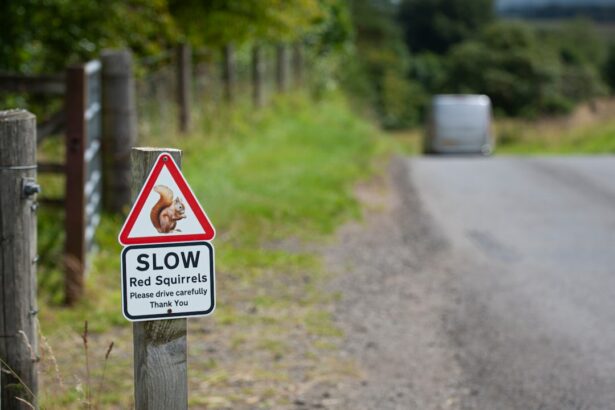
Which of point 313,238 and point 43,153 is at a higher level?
point 43,153

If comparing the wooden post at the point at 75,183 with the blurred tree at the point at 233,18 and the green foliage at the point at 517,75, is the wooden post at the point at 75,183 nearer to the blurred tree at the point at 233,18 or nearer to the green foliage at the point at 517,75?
the blurred tree at the point at 233,18

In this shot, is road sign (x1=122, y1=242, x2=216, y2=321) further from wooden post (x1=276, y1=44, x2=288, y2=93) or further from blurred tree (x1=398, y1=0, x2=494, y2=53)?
blurred tree (x1=398, y1=0, x2=494, y2=53)

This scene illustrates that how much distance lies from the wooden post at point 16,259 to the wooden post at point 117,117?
5046 mm

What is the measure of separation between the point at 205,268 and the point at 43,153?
765 cm

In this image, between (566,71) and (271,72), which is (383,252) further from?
(566,71)

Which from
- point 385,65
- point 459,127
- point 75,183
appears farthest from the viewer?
point 385,65

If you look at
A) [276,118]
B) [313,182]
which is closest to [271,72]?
[276,118]

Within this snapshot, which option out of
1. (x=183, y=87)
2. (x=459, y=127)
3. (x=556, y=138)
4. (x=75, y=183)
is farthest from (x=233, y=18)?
(x=556, y=138)

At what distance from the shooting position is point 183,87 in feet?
48.5

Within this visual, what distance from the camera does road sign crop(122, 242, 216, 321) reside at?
371cm

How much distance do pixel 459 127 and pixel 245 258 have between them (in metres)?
23.5

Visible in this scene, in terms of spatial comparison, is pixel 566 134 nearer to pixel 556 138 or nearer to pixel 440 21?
pixel 556 138

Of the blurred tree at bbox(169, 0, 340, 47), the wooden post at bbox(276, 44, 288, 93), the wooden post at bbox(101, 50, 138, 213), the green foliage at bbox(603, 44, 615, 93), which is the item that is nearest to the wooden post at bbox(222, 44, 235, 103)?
the blurred tree at bbox(169, 0, 340, 47)

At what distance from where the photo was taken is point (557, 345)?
6902 millimetres
